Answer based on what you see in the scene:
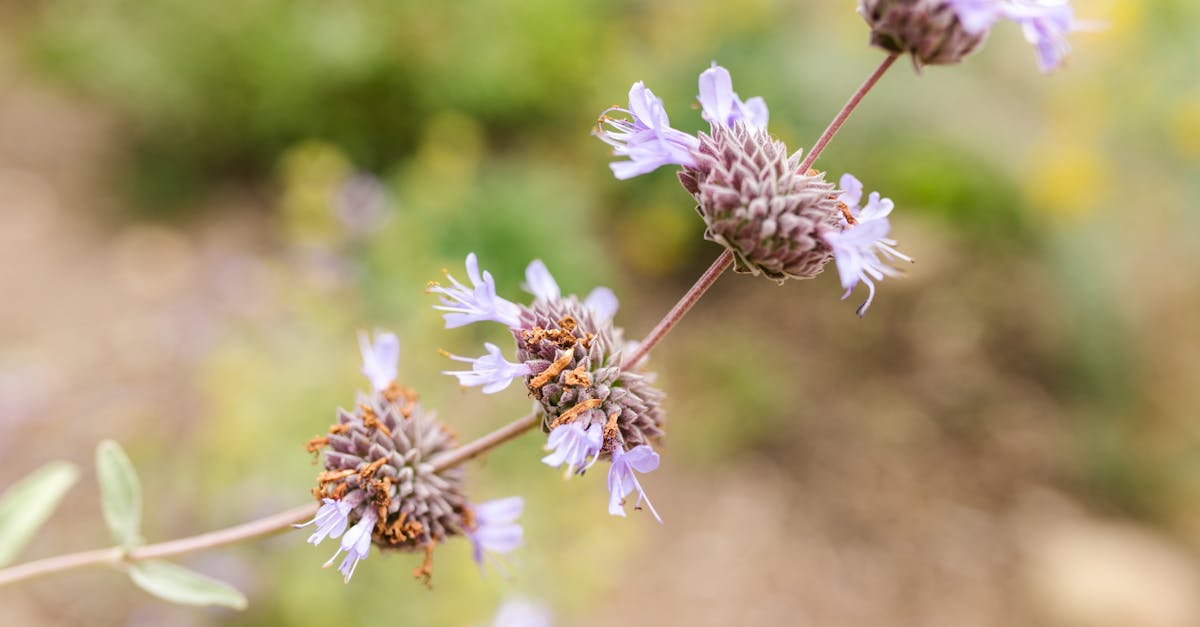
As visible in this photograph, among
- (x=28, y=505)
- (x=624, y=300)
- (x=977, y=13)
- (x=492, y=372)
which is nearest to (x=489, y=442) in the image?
(x=492, y=372)

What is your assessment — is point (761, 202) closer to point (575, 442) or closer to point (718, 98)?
point (718, 98)

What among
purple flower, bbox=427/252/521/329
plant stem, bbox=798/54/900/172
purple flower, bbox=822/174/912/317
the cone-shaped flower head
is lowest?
purple flower, bbox=427/252/521/329

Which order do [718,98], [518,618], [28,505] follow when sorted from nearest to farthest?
[718,98] < [28,505] < [518,618]

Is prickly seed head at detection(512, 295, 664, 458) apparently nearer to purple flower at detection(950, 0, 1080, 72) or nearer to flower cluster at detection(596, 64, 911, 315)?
flower cluster at detection(596, 64, 911, 315)

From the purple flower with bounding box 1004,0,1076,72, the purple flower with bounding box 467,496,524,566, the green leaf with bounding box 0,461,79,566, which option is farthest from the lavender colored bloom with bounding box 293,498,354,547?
the purple flower with bounding box 1004,0,1076,72

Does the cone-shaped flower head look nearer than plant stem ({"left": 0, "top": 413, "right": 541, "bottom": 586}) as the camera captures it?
Yes

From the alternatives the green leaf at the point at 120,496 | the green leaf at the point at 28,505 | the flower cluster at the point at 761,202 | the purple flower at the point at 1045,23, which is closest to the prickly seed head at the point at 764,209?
the flower cluster at the point at 761,202

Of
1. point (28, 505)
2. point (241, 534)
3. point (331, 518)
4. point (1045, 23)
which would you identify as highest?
point (1045, 23)

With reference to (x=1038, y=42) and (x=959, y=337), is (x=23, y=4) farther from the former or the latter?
(x=1038, y=42)
